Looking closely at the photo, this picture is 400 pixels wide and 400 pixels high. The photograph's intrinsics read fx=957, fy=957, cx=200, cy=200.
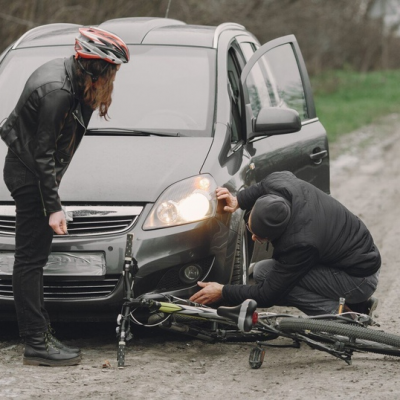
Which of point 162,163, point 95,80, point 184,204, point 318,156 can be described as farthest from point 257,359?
point 318,156

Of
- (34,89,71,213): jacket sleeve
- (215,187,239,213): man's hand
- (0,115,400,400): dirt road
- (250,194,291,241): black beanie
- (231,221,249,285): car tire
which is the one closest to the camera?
(0,115,400,400): dirt road

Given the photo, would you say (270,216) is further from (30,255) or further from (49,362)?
(49,362)

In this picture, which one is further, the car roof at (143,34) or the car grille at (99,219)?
the car roof at (143,34)

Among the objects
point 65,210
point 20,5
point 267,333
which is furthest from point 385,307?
point 20,5

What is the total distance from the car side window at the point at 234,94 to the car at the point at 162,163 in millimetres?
11

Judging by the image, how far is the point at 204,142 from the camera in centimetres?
560

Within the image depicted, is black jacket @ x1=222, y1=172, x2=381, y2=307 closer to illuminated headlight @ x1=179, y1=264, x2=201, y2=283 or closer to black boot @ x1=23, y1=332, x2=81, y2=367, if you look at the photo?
illuminated headlight @ x1=179, y1=264, x2=201, y2=283

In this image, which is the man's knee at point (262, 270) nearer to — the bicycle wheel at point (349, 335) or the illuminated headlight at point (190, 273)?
the illuminated headlight at point (190, 273)

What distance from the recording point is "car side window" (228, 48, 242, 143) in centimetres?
598

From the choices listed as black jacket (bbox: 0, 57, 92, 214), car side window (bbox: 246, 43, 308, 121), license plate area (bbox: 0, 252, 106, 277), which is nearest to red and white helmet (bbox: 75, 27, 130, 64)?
black jacket (bbox: 0, 57, 92, 214)

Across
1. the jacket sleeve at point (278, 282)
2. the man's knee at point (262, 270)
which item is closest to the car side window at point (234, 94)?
the man's knee at point (262, 270)

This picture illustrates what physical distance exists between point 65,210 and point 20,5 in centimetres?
1046

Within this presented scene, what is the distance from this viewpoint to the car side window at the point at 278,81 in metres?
6.86

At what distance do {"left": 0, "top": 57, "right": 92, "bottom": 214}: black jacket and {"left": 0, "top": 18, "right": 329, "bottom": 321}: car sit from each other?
35 centimetres
